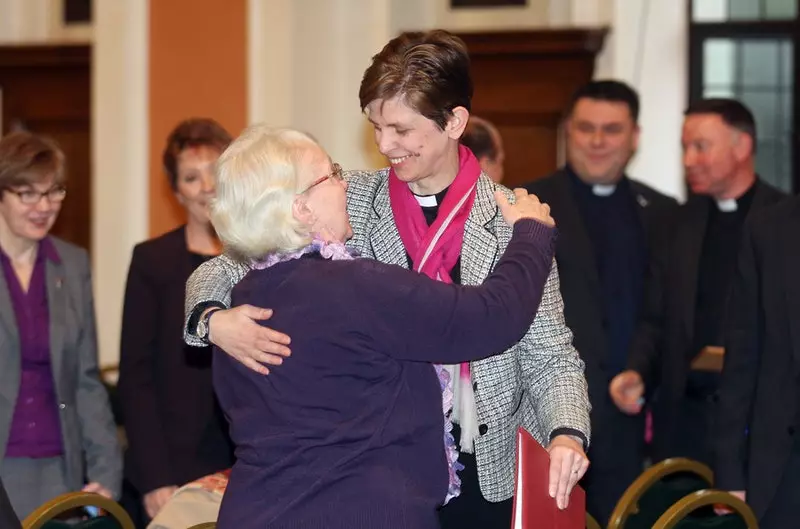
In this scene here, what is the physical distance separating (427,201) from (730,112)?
2.49 m

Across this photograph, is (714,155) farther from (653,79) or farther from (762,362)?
(653,79)

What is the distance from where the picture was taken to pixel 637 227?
4.76m

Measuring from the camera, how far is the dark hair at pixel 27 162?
3.62 metres

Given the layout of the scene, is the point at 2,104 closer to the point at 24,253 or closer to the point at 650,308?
the point at 24,253

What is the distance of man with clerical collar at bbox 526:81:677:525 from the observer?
437cm

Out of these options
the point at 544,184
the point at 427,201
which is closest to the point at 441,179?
the point at 427,201

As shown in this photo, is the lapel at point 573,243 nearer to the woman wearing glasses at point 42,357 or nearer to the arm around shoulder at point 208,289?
the woman wearing glasses at point 42,357

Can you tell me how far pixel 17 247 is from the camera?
375cm

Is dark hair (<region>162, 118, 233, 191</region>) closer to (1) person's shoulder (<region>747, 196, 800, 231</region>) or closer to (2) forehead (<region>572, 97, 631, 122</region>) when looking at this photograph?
(2) forehead (<region>572, 97, 631, 122</region>)

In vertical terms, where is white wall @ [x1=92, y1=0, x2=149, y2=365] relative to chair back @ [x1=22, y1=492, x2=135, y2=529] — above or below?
above

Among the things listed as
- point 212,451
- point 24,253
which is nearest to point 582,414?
point 212,451

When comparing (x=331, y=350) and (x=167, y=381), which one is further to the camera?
(x=167, y=381)

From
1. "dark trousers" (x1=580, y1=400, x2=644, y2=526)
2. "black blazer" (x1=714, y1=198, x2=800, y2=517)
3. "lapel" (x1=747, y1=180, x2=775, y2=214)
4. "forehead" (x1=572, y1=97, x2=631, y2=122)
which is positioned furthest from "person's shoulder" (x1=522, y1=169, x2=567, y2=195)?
"black blazer" (x1=714, y1=198, x2=800, y2=517)

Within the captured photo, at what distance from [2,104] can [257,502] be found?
619cm
